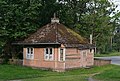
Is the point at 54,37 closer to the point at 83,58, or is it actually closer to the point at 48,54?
the point at 48,54

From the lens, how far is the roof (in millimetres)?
42344

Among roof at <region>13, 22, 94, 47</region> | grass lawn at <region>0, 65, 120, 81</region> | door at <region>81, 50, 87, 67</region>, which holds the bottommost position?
grass lawn at <region>0, 65, 120, 81</region>

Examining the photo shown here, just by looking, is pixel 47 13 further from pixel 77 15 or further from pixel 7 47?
pixel 77 15

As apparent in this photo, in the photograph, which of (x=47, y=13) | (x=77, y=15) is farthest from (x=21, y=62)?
(x=77, y=15)

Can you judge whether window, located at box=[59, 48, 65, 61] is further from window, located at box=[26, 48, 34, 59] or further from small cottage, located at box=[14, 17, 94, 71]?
window, located at box=[26, 48, 34, 59]

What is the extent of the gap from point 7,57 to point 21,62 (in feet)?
16.7

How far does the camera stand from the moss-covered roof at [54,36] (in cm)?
4256

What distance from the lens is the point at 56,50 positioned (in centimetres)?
4166

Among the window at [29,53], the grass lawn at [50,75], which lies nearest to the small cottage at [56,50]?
the window at [29,53]

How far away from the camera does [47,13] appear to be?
54469mm

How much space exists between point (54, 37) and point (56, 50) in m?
1.99

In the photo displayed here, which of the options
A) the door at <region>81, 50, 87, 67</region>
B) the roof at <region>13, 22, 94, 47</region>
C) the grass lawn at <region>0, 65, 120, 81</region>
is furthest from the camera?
the door at <region>81, 50, 87, 67</region>

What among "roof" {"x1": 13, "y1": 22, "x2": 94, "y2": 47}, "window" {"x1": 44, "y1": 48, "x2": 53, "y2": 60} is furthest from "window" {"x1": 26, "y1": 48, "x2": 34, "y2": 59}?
"window" {"x1": 44, "y1": 48, "x2": 53, "y2": 60}

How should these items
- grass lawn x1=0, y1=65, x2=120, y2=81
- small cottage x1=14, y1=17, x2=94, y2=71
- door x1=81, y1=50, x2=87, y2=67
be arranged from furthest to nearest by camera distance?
door x1=81, y1=50, x2=87, y2=67 < small cottage x1=14, y1=17, x2=94, y2=71 < grass lawn x1=0, y1=65, x2=120, y2=81
